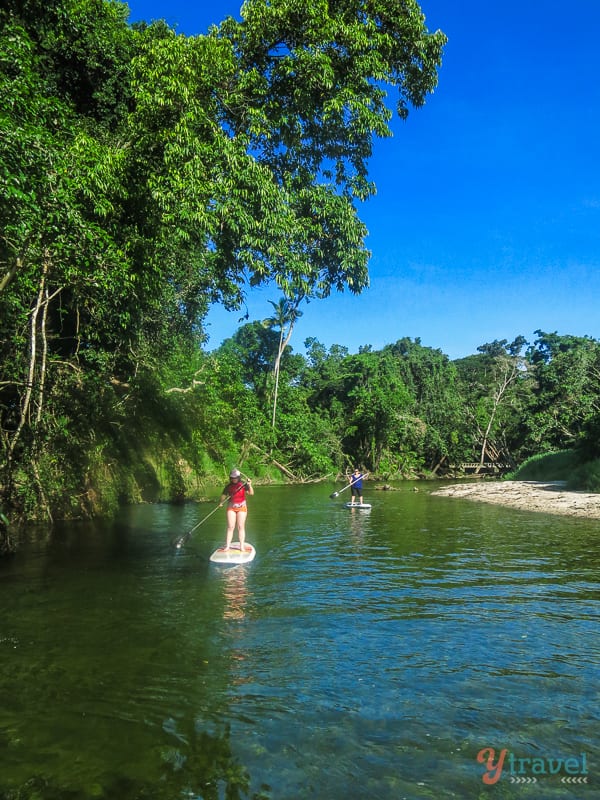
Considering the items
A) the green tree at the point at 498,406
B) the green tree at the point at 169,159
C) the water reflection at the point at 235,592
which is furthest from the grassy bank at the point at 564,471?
the water reflection at the point at 235,592

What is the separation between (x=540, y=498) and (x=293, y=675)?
2255 centimetres

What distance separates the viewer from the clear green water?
410cm

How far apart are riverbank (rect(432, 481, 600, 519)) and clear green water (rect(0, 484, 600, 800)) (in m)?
10.4

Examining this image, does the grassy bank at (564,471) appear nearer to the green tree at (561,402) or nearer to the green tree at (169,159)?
the green tree at (561,402)

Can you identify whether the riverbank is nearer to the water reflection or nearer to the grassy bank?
the grassy bank

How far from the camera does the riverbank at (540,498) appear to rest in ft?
69.8

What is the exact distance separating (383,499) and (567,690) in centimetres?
2417

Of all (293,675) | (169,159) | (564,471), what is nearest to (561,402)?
(564,471)

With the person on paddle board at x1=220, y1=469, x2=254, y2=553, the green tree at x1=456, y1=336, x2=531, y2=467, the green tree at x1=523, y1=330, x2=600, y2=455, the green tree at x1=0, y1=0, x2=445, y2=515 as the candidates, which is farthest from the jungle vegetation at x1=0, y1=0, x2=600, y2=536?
the green tree at x1=456, y1=336, x2=531, y2=467

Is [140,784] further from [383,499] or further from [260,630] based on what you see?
[383,499]

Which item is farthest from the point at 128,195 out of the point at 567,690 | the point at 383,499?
the point at 383,499

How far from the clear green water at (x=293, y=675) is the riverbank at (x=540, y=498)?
34.1 feet

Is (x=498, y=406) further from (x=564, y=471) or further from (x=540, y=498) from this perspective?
(x=540, y=498)

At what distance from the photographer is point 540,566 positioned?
37.6ft
